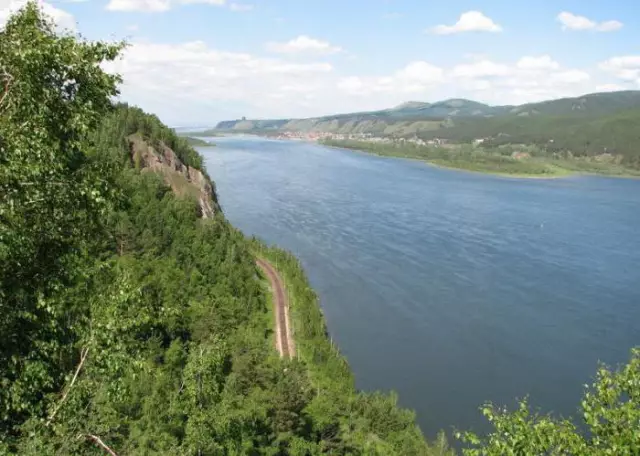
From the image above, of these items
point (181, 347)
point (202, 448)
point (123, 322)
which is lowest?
point (181, 347)

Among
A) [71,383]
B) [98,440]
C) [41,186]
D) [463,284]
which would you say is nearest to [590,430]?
[98,440]

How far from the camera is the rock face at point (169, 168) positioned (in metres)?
63.3

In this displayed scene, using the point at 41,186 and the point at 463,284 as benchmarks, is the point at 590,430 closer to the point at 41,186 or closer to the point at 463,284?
the point at 41,186

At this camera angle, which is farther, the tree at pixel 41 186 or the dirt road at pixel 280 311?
the dirt road at pixel 280 311

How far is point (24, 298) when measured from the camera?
6621 millimetres

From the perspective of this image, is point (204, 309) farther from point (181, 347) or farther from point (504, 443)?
point (504, 443)

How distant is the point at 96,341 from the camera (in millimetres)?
6828

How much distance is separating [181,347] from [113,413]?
26.8 meters

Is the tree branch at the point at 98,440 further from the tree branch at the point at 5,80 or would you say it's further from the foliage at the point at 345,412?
the foliage at the point at 345,412

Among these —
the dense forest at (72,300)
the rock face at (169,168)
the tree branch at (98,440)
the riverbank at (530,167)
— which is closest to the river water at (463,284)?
the rock face at (169,168)

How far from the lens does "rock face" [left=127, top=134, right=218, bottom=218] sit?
6334cm

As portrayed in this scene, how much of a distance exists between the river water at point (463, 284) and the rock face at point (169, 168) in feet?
48.3

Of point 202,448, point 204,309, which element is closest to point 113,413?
point 202,448

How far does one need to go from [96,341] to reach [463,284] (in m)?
57.3
